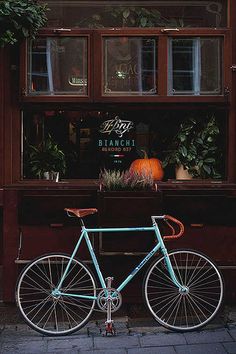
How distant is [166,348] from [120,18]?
3.56 meters

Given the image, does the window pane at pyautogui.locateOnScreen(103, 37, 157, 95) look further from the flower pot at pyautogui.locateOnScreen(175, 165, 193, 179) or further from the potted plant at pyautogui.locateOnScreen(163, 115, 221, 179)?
the flower pot at pyautogui.locateOnScreen(175, 165, 193, 179)

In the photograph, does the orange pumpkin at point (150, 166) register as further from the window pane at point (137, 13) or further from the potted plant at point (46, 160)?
the window pane at point (137, 13)

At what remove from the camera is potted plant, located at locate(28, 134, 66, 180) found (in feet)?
21.4

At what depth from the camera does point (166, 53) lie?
6.29 m

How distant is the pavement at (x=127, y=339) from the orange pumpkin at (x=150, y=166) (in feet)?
5.18

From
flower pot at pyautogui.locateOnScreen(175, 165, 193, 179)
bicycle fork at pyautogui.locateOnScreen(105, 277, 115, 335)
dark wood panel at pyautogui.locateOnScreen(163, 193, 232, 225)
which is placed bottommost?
bicycle fork at pyautogui.locateOnScreen(105, 277, 115, 335)

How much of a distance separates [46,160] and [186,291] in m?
2.20

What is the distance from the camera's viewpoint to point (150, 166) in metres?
6.49

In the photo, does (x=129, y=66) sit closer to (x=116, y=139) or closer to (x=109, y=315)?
(x=116, y=139)

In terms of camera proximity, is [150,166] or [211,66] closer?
[211,66]

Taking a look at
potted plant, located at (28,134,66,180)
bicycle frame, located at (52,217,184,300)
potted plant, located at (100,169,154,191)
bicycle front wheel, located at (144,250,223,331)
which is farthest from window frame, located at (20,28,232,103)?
Result: bicycle front wheel, located at (144,250,223,331)

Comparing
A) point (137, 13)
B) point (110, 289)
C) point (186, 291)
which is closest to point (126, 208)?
point (110, 289)

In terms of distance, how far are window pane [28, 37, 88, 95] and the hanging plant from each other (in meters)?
0.33

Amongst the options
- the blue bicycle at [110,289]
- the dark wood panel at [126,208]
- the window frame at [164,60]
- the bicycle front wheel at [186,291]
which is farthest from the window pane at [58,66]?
the bicycle front wheel at [186,291]
